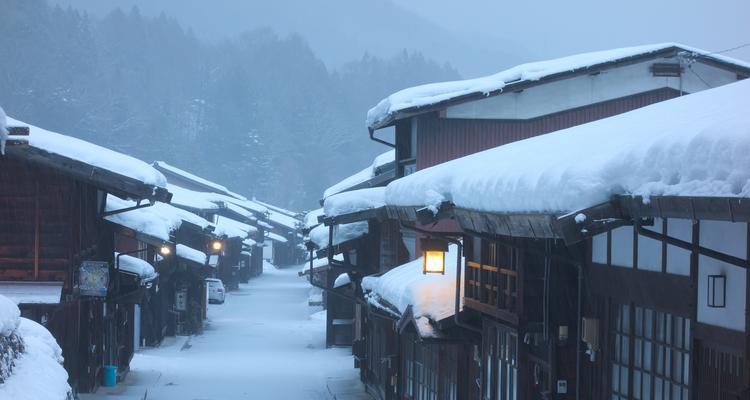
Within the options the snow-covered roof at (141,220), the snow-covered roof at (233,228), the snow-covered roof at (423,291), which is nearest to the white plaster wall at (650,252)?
the snow-covered roof at (423,291)

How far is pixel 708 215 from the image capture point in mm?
6227

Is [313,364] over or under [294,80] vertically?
under

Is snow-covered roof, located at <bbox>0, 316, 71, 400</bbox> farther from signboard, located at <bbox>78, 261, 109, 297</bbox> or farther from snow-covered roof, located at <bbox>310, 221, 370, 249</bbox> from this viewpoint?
snow-covered roof, located at <bbox>310, 221, 370, 249</bbox>

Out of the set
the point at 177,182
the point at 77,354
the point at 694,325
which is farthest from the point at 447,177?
the point at 177,182

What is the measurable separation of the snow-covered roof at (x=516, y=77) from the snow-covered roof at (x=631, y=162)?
10.0 meters

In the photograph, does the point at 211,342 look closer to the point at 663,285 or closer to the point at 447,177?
the point at 447,177

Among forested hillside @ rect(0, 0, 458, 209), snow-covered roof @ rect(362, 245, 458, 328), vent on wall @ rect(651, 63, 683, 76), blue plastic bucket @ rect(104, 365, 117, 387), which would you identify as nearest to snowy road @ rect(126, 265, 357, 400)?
blue plastic bucket @ rect(104, 365, 117, 387)

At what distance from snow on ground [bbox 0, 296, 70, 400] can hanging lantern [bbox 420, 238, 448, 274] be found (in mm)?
5684

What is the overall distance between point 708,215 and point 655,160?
100cm

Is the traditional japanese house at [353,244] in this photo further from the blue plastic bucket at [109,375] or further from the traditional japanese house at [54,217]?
the blue plastic bucket at [109,375]

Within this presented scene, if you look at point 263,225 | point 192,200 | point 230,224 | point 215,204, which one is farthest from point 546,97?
point 263,225

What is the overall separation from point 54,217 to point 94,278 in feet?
5.09

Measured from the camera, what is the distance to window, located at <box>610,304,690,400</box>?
28.2 feet

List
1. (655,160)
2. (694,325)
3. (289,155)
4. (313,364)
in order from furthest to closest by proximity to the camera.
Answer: (289,155) < (313,364) < (694,325) < (655,160)
